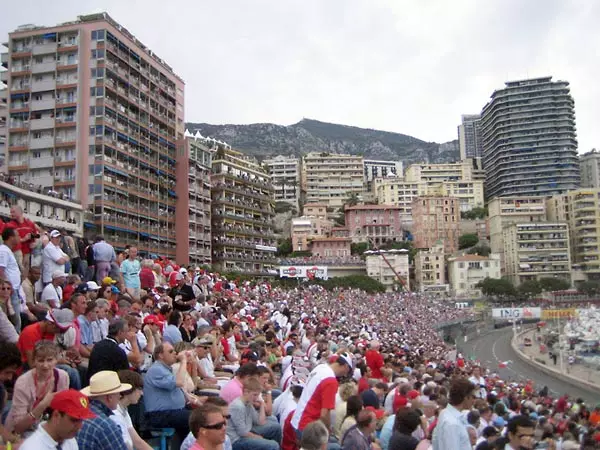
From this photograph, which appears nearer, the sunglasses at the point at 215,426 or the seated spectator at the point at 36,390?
the sunglasses at the point at 215,426

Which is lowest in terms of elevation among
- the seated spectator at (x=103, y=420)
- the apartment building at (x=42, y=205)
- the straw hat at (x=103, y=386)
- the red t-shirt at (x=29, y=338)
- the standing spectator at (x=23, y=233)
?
the seated spectator at (x=103, y=420)

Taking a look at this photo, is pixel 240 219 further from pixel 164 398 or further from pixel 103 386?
pixel 103 386

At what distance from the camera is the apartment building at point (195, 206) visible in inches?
2334

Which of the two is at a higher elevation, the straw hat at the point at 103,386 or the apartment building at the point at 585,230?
the apartment building at the point at 585,230

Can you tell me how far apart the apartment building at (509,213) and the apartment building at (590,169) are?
4920cm

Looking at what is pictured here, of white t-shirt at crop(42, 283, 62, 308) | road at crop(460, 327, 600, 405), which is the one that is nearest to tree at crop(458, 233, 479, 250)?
road at crop(460, 327, 600, 405)

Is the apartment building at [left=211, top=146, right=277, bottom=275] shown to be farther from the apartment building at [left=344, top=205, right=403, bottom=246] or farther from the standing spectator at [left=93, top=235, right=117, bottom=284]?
the standing spectator at [left=93, top=235, right=117, bottom=284]

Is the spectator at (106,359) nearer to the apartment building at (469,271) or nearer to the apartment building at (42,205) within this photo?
the apartment building at (42,205)

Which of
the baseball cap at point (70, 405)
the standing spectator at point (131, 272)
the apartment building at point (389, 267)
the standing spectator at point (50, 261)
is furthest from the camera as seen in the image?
the apartment building at point (389, 267)

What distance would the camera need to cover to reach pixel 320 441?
5.09 m

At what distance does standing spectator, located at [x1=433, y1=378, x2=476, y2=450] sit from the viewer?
5570 millimetres

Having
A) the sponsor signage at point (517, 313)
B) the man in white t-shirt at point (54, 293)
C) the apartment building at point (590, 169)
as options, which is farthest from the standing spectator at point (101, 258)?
the apartment building at point (590, 169)

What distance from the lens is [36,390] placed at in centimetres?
543

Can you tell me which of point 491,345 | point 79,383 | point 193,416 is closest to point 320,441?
point 193,416
